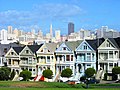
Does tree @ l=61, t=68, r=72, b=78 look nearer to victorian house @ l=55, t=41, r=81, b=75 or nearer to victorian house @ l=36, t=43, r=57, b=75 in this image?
victorian house @ l=55, t=41, r=81, b=75

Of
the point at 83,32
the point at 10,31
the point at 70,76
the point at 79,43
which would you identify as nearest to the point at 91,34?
the point at 83,32

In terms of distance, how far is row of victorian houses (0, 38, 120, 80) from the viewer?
2857 inches

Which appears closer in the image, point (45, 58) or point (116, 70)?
point (116, 70)

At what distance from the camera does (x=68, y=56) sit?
75.8 m

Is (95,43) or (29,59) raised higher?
(95,43)

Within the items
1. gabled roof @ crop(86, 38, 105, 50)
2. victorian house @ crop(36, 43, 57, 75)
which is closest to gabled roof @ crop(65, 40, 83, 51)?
gabled roof @ crop(86, 38, 105, 50)

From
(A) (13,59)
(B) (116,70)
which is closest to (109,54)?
(B) (116,70)

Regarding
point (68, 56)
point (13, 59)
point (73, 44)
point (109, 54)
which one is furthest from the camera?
point (13, 59)

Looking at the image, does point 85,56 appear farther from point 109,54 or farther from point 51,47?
point 51,47

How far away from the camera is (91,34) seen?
10588cm

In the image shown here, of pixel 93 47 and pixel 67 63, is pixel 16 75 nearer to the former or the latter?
pixel 67 63

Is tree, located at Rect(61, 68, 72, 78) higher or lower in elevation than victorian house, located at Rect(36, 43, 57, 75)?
lower

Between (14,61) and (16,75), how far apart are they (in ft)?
11.8

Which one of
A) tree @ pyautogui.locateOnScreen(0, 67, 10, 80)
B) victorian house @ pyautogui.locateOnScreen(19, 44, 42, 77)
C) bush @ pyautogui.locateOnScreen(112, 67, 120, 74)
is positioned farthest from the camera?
victorian house @ pyautogui.locateOnScreen(19, 44, 42, 77)
